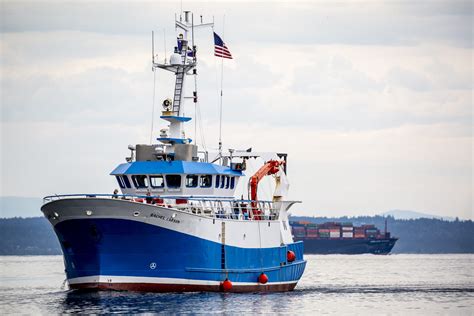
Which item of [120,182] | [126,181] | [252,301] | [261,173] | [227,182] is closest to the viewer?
[252,301]

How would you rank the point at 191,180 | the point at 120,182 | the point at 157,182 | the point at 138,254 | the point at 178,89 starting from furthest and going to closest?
the point at 178,89
the point at 120,182
the point at 191,180
the point at 157,182
the point at 138,254

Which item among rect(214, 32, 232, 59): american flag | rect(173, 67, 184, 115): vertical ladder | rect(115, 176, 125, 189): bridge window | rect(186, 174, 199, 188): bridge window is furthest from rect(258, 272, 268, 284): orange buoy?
rect(214, 32, 232, 59): american flag

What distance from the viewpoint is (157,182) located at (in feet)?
186

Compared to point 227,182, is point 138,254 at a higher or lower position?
lower

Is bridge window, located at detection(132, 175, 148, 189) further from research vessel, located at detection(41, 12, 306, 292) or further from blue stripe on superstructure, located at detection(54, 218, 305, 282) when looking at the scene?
blue stripe on superstructure, located at detection(54, 218, 305, 282)

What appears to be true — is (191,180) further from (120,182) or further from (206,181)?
(120,182)

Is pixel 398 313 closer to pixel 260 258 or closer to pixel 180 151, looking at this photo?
pixel 260 258

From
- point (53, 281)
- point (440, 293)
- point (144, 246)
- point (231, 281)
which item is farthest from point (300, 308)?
point (53, 281)

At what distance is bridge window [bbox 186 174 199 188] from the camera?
5672cm

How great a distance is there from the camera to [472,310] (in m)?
55.3

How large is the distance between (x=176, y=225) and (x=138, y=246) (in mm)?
2054

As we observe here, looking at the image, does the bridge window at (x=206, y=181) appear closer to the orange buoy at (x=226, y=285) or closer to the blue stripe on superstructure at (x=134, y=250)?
the blue stripe on superstructure at (x=134, y=250)

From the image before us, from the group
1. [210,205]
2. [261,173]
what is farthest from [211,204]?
[261,173]

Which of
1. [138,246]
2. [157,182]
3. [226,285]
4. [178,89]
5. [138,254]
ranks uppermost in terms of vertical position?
[178,89]
